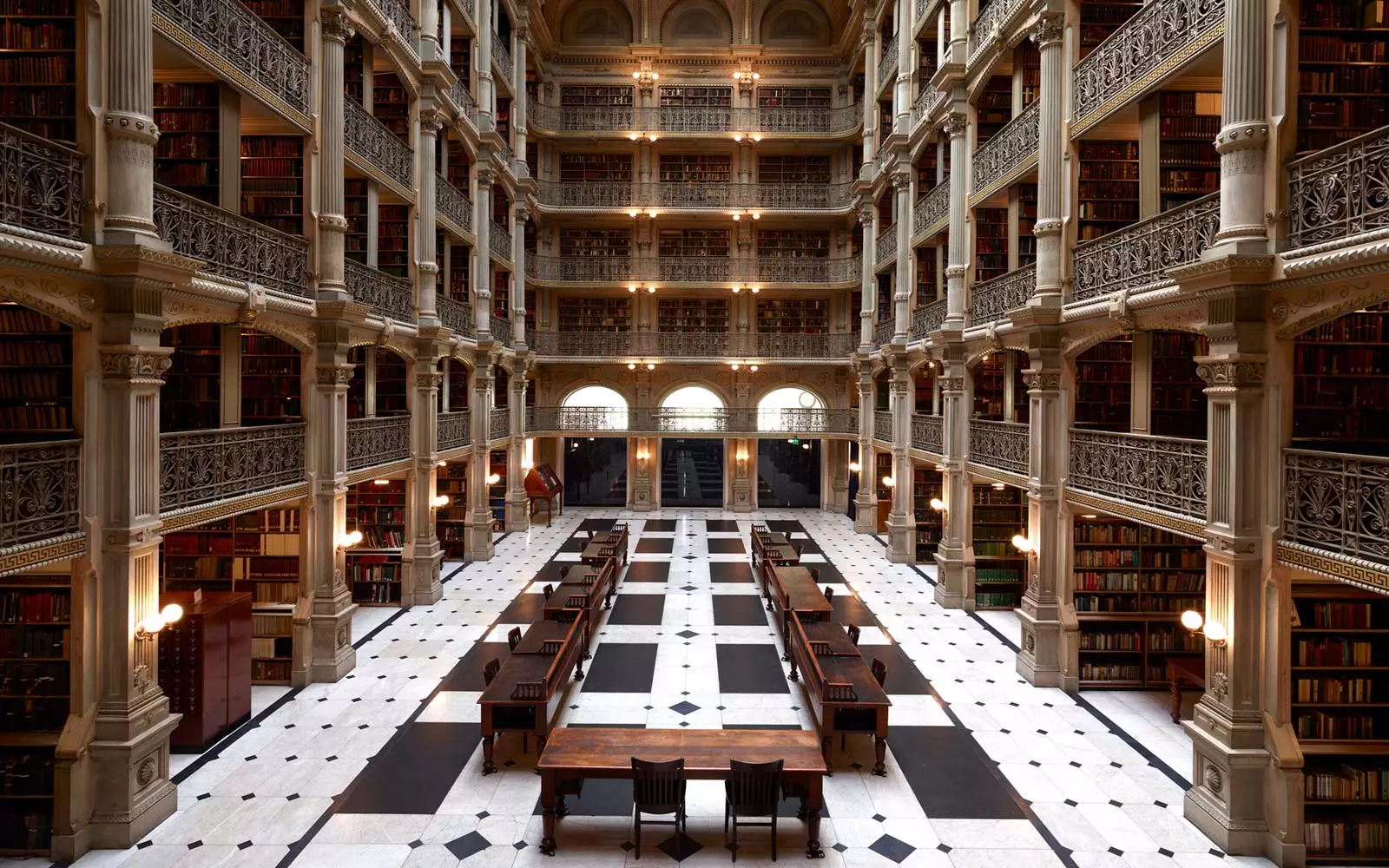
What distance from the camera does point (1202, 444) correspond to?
636 centimetres

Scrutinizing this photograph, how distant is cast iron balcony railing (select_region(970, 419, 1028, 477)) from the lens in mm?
10047

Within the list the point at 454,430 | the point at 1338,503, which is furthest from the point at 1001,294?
the point at 454,430

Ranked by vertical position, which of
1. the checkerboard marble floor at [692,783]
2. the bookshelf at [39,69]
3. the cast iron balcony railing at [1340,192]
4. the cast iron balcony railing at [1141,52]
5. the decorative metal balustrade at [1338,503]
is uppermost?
the cast iron balcony railing at [1141,52]

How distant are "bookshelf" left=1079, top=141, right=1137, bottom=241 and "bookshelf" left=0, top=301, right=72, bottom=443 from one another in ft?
34.8

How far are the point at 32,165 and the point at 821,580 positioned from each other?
1229cm

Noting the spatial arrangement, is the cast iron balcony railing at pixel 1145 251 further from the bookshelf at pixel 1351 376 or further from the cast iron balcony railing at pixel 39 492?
the cast iron balcony railing at pixel 39 492

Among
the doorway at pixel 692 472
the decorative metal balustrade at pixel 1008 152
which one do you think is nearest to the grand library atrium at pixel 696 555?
the decorative metal balustrade at pixel 1008 152

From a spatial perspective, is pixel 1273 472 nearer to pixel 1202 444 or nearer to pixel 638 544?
pixel 1202 444

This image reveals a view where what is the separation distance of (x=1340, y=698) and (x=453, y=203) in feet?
46.9

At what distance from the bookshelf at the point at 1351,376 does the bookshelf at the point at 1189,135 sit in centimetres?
218

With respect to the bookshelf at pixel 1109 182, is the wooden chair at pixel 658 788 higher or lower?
lower

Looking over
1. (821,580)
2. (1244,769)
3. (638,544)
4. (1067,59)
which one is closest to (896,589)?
(821,580)

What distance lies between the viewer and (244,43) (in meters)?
7.58

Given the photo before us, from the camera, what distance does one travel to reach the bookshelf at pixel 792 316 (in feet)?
73.7
